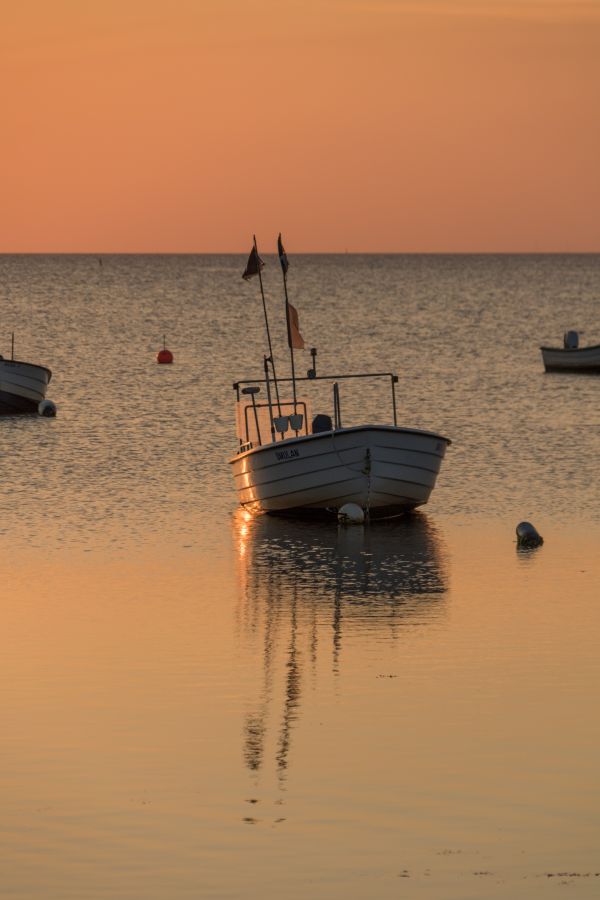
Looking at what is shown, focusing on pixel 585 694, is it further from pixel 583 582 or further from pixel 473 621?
pixel 583 582

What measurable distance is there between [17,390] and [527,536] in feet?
99.6

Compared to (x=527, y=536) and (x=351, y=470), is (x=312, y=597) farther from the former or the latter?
(x=351, y=470)

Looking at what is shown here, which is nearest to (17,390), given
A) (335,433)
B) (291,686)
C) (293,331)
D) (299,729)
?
(293,331)

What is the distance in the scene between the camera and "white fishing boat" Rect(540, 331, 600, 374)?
254 feet

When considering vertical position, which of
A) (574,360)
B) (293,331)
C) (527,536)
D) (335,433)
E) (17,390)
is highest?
(574,360)

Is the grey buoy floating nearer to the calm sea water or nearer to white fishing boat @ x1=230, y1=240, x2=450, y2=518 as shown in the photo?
the calm sea water

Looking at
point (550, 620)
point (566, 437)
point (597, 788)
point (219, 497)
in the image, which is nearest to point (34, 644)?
point (550, 620)

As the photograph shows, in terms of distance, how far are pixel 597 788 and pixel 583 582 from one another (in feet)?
34.4

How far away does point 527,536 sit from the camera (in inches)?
1132

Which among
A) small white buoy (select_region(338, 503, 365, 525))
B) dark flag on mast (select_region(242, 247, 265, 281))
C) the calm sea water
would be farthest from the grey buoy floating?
dark flag on mast (select_region(242, 247, 265, 281))

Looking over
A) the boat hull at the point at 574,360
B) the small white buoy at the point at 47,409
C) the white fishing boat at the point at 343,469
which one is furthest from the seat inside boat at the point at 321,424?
the boat hull at the point at 574,360

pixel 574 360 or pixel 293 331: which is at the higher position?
pixel 574 360

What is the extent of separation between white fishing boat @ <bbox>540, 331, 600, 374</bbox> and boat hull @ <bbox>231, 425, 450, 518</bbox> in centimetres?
4559

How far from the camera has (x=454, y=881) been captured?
42.5 feet
